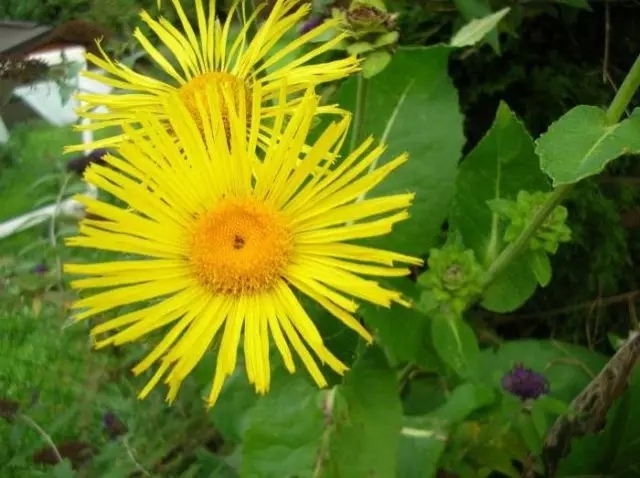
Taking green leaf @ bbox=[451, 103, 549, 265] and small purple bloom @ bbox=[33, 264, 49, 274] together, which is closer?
green leaf @ bbox=[451, 103, 549, 265]

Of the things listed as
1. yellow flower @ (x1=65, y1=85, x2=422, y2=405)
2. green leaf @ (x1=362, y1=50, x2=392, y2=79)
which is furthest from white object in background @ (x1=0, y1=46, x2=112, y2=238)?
green leaf @ (x1=362, y1=50, x2=392, y2=79)

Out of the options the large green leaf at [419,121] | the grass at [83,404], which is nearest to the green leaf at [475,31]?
the large green leaf at [419,121]

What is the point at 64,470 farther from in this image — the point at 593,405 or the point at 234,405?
the point at 593,405

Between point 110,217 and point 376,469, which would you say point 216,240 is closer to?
point 110,217

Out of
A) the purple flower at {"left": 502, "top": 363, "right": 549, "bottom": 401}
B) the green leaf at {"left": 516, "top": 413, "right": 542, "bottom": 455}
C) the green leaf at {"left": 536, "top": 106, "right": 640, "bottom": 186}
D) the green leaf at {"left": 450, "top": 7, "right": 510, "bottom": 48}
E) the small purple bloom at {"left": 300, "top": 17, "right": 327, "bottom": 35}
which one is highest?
the small purple bloom at {"left": 300, "top": 17, "right": 327, "bottom": 35}

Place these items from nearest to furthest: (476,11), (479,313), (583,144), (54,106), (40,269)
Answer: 1. (583,144)
2. (476,11)
3. (40,269)
4. (479,313)
5. (54,106)

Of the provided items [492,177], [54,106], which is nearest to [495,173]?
[492,177]

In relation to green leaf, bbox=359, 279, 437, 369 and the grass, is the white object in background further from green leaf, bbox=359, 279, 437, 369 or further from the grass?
green leaf, bbox=359, 279, 437, 369
